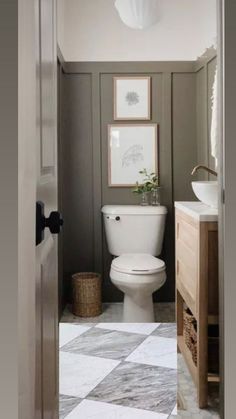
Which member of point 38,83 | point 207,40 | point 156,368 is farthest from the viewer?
point 207,40

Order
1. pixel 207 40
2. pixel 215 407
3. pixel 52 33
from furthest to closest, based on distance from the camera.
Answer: pixel 207 40, pixel 215 407, pixel 52 33

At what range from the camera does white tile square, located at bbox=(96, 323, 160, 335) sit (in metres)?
3.50

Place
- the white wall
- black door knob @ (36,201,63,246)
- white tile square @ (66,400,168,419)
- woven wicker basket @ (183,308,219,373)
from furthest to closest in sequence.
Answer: the white wall → woven wicker basket @ (183,308,219,373) → white tile square @ (66,400,168,419) → black door knob @ (36,201,63,246)

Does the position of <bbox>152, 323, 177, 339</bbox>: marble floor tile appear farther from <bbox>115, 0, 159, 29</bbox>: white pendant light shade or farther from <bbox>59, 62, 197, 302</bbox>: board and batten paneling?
<bbox>115, 0, 159, 29</bbox>: white pendant light shade

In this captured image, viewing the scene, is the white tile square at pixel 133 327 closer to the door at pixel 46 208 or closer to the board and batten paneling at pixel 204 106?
the board and batten paneling at pixel 204 106

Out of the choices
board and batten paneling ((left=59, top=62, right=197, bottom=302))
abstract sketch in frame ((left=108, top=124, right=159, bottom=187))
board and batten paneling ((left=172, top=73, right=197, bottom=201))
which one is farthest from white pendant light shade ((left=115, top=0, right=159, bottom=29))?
abstract sketch in frame ((left=108, top=124, right=159, bottom=187))

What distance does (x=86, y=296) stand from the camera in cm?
391

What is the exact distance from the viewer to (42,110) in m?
1.28

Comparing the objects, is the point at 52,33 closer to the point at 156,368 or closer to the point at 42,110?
the point at 42,110

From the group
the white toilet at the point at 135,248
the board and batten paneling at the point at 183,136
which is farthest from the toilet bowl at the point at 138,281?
the board and batten paneling at the point at 183,136

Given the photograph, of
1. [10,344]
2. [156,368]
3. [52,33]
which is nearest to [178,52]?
[156,368]

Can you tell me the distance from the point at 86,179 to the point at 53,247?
2630 mm

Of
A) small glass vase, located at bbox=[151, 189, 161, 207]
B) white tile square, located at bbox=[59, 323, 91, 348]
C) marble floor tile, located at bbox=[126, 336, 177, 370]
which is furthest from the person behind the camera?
small glass vase, located at bbox=[151, 189, 161, 207]

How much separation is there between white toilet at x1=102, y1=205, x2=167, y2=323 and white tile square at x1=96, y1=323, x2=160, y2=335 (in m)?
0.08
